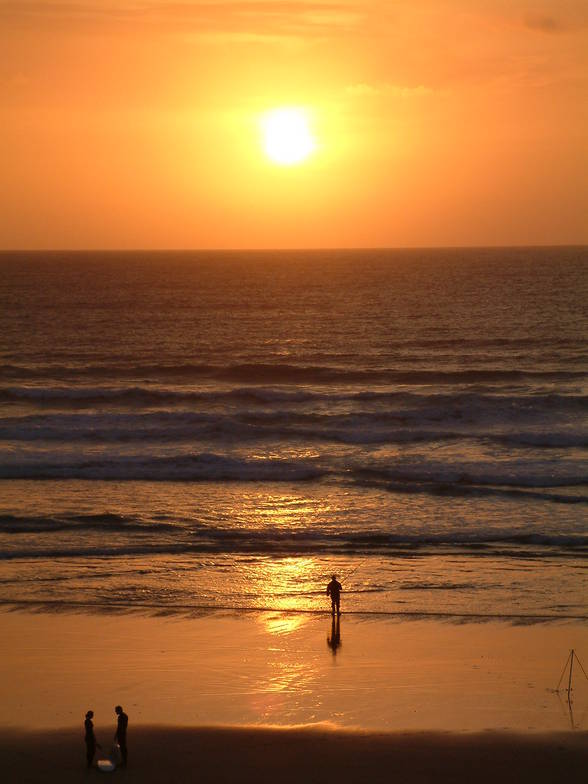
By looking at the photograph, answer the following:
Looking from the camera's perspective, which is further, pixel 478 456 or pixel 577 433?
pixel 577 433

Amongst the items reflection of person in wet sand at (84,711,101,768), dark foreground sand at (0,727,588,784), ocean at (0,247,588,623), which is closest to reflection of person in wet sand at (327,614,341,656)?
ocean at (0,247,588,623)

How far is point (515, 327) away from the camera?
69.4 metres

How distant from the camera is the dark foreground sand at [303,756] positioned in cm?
1311

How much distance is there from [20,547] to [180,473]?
9.19 m

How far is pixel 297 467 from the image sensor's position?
32.9m

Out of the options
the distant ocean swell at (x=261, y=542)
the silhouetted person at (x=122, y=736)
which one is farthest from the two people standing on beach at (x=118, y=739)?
the distant ocean swell at (x=261, y=542)

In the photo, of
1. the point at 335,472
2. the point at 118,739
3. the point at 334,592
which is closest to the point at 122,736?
the point at 118,739

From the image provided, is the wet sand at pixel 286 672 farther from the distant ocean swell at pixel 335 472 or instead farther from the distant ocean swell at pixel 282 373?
the distant ocean swell at pixel 282 373

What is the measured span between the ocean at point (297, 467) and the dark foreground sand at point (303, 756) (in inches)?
207

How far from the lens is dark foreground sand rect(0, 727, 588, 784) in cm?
1311

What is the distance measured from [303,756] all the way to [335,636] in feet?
15.1

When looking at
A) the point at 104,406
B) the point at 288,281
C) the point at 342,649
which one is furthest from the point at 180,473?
the point at 288,281

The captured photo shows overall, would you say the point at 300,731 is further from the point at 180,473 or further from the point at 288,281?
the point at 288,281

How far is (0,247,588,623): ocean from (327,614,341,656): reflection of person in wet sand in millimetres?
957
